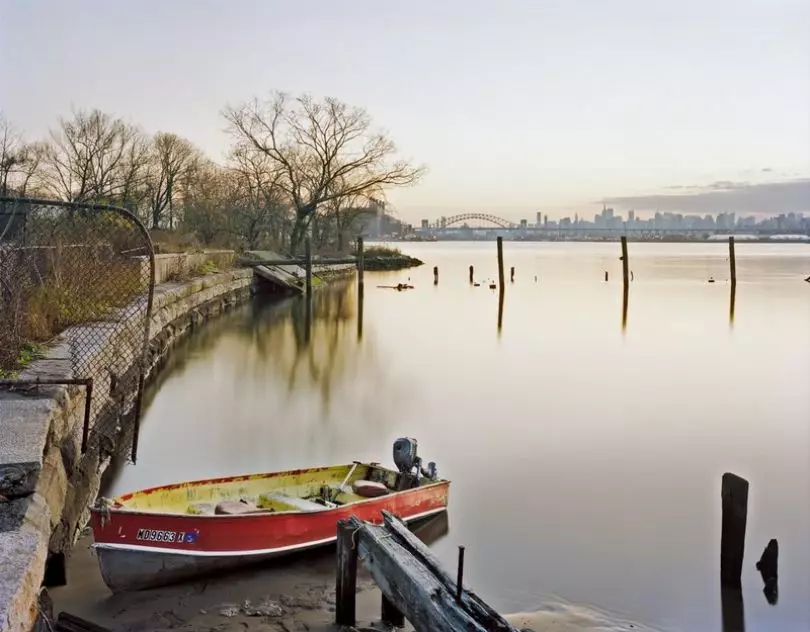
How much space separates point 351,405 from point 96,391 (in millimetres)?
6644

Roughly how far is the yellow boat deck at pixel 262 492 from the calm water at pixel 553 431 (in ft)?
4.22

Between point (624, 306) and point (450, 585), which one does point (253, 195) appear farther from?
point (450, 585)

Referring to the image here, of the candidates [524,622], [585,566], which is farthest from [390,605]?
[585,566]

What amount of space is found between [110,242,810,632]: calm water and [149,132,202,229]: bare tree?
83.6 ft

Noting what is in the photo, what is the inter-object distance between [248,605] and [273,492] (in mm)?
1636

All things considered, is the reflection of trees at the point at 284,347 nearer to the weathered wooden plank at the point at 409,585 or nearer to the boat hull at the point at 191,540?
the boat hull at the point at 191,540

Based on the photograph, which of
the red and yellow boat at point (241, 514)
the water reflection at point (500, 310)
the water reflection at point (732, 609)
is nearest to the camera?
the red and yellow boat at point (241, 514)

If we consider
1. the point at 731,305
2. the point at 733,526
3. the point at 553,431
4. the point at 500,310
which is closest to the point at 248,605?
the point at 733,526

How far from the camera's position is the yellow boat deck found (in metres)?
7.76

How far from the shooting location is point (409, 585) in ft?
17.8

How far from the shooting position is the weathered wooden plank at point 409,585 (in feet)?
16.2

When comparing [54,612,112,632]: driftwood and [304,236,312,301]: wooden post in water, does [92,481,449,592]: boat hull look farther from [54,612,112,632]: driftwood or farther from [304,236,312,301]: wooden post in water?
[304,236,312,301]: wooden post in water

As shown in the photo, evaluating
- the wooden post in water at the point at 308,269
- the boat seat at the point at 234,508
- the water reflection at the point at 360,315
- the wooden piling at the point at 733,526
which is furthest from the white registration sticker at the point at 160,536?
the wooden post in water at the point at 308,269

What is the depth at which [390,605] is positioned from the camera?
6.52m
